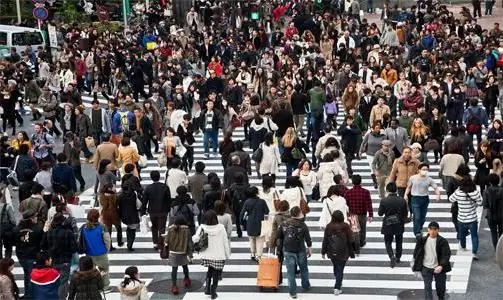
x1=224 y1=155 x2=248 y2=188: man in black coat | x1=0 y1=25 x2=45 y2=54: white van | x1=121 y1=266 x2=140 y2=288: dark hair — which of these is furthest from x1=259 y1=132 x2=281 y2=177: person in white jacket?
x1=0 y1=25 x2=45 y2=54: white van

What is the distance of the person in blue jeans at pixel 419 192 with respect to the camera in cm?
1803

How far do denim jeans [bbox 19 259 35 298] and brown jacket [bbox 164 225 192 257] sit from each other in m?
2.00

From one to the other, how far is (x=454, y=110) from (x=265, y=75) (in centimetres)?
539

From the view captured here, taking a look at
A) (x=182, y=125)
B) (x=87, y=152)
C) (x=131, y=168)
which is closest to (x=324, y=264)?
(x=131, y=168)

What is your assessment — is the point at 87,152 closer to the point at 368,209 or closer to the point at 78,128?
the point at 78,128

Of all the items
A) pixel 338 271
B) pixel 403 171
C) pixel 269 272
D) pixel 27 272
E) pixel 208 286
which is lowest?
pixel 208 286

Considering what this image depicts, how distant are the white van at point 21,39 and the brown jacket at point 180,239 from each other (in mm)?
24375

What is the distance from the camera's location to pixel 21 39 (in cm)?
3953

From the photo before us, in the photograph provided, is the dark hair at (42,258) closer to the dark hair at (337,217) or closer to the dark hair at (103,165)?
the dark hair at (337,217)

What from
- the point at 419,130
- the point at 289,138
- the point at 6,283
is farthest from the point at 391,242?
the point at 6,283

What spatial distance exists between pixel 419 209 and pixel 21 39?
24.3 metres

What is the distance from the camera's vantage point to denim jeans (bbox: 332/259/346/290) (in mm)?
15991

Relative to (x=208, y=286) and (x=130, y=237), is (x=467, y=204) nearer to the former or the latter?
(x=208, y=286)

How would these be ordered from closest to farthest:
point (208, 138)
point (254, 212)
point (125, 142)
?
1. point (254, 212)
2. point (125, 142)
3. point (208, 138)
